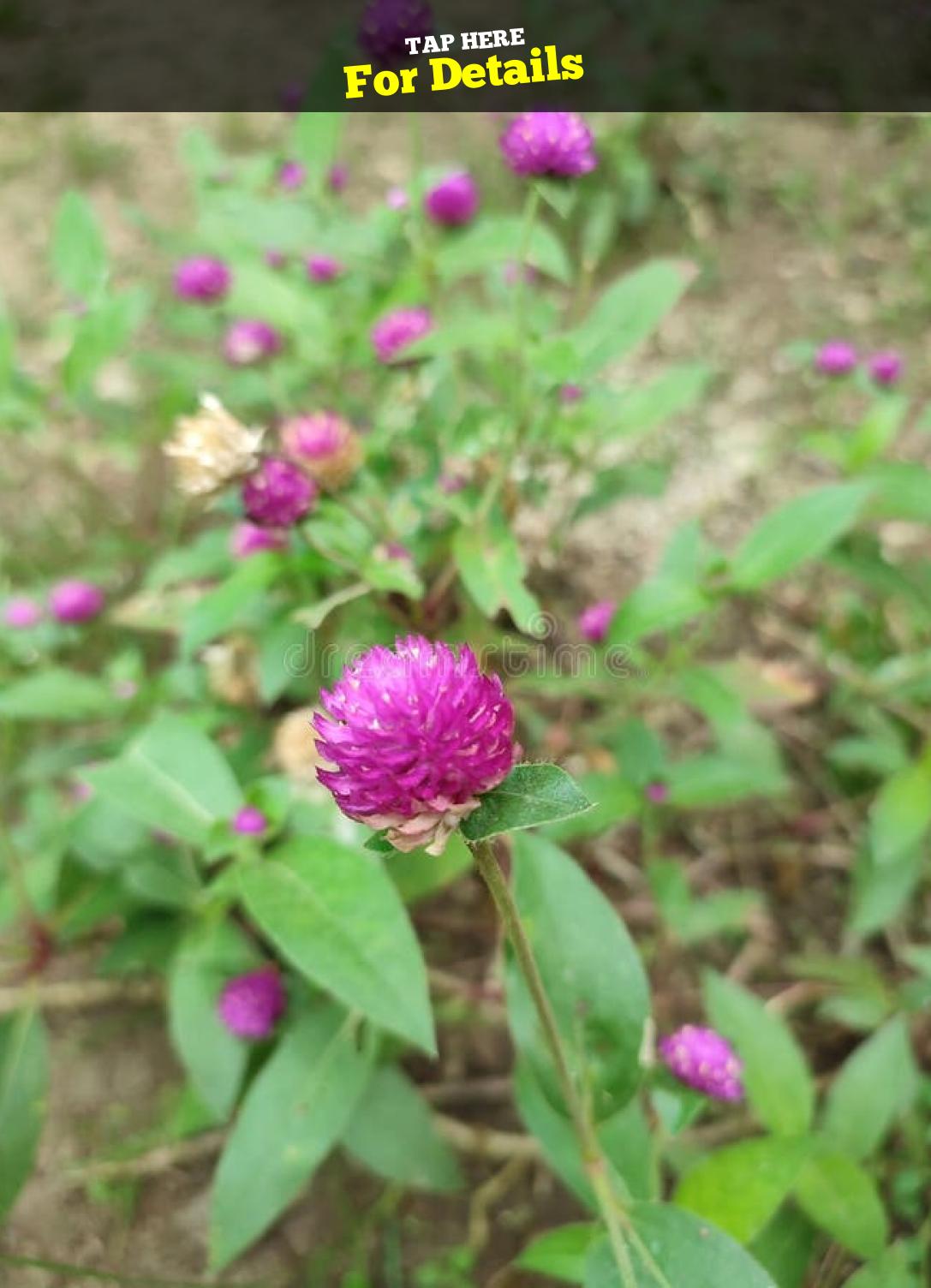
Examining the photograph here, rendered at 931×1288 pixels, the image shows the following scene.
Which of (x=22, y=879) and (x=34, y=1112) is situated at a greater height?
(x=22, y=879)

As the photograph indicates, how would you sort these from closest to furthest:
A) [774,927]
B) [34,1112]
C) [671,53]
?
[34,1112] → [774,927] → [671,53]

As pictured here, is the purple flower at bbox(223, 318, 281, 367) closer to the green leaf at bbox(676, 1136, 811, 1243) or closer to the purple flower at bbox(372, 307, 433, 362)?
the purple flower at bbox(372, 307, 433, 362)

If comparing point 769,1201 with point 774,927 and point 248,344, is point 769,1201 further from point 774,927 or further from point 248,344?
point 248,344

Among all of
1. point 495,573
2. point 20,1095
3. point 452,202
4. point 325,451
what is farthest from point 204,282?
point 20,1095

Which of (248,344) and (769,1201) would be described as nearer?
(769,1201)

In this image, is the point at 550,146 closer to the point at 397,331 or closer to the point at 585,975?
the point at 397,331

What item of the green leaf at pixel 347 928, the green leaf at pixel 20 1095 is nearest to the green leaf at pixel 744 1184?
the green leaf at pixel 347 928

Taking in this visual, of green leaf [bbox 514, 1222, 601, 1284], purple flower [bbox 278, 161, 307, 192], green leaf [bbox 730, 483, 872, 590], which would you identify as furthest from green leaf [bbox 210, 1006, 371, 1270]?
purple flower [bbox 278, 161, 307, 192]

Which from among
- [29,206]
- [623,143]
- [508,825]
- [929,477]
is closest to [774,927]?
[929,477]
